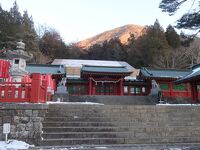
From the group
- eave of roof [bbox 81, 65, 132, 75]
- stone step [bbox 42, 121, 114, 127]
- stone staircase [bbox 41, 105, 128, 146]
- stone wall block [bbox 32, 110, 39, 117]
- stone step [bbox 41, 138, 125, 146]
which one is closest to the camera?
stone step [bbox 41, 138, 125, 146]

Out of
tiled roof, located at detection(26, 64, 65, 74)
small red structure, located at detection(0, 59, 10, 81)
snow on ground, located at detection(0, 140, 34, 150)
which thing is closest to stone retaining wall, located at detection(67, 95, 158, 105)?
tiled roof, located at detection(26, 64, 65, 74)

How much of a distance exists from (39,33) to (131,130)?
57.1 metres

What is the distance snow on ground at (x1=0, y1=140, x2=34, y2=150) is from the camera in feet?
26.5

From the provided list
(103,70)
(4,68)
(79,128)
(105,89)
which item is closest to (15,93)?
(79,128)

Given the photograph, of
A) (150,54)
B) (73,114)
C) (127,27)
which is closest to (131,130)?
(73,114)

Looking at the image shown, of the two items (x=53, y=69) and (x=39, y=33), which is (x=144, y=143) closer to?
(x=53, y=69)

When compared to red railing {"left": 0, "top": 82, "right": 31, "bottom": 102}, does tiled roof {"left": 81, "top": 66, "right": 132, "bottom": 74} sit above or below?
above

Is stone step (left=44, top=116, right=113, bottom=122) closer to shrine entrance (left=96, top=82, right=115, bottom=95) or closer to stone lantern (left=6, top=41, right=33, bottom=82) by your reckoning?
stone lantern (left=6, top=41, right=33, bottom=82)

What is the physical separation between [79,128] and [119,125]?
1.67 meters

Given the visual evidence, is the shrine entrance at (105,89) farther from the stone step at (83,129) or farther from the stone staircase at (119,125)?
the stone step at (83,129)

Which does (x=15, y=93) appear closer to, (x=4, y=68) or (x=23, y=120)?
(x=23, y=120)

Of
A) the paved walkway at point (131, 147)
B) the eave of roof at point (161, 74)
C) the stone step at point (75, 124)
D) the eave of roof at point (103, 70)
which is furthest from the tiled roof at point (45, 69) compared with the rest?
the paved walkway at point (131, 147)

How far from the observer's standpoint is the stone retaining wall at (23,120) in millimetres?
8789

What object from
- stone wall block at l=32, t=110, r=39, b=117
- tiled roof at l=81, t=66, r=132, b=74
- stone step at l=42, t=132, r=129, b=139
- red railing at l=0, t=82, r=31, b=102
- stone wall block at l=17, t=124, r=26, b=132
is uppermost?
tiled roof at l=81, t=66, r=132, b=74
